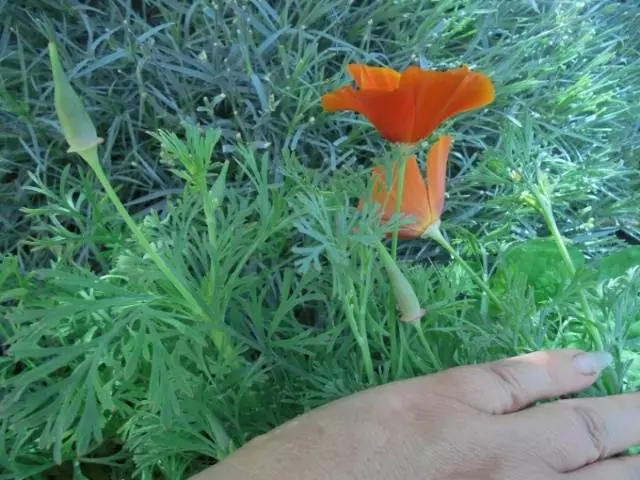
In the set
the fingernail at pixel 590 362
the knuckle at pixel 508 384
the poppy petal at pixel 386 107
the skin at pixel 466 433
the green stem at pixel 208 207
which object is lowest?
the skin at pixel 466 433

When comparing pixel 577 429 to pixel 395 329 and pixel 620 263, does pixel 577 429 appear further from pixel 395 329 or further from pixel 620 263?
pixel 620 263

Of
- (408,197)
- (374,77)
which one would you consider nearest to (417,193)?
(408,197)

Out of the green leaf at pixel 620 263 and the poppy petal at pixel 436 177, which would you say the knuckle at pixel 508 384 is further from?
the green leaf at pixel 620 263

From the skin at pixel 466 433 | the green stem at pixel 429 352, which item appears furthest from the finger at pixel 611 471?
the green stem at pixel 429 352

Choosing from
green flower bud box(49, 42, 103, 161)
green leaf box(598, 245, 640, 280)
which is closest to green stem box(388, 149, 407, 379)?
green flower bud box(49, 42, 103, 161)

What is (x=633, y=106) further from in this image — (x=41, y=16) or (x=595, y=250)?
(x=41, y=16)

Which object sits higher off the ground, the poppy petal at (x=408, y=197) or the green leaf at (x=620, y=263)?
the poppy petal at (x=408, y=197)

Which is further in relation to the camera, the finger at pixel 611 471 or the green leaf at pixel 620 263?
the green leaf at pixel 620 263

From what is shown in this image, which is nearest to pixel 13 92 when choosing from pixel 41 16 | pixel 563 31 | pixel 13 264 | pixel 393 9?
pixel 41 16
